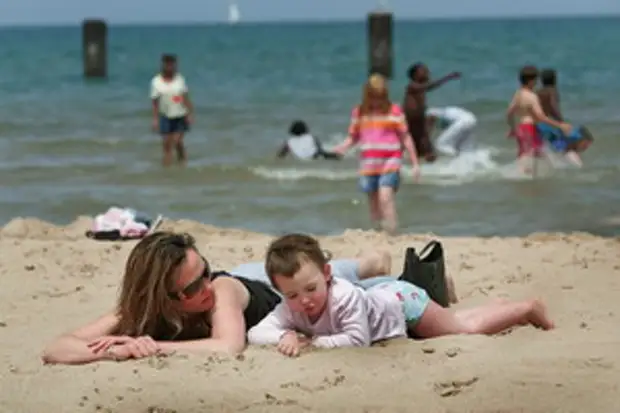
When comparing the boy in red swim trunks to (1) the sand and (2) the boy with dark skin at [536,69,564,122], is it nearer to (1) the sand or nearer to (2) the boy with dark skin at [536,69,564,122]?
(2) the boy with dark skin at [536,69,564,122]

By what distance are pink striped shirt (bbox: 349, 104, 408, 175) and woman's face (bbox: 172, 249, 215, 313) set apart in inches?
164

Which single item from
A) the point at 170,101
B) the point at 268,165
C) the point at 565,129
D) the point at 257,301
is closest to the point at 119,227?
the point at 257,301

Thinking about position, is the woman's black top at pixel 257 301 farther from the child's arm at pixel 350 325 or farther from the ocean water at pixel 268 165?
the ocean water at pixel 268 165

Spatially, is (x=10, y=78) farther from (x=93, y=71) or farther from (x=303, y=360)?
(x=303, y=360)

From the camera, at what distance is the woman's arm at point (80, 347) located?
4770 millimetres

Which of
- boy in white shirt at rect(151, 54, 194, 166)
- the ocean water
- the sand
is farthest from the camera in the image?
boy in white shirt at rect(151, 54, 194, 166)

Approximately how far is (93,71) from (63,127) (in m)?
12.1

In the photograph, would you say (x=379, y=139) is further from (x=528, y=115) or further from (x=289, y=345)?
(x=289, y=345)

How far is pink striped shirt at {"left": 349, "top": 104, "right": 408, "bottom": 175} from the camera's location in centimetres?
888

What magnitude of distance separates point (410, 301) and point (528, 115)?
7.46 meters

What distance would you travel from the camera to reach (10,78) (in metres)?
39.5

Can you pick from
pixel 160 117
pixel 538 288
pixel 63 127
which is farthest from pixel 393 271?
pixel 63 127

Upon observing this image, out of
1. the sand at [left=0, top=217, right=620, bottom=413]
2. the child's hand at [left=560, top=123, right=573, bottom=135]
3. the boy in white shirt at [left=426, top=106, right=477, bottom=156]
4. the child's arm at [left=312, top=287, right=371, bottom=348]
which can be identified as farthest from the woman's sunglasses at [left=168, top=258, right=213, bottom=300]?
the boy in white shirt at [left=426, top=106, right=477, bottom=156]

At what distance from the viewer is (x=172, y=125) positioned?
14.0 metres
